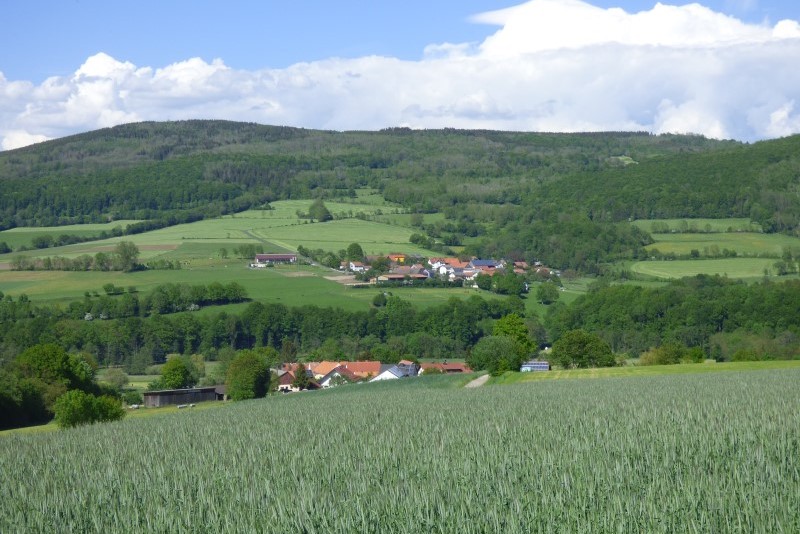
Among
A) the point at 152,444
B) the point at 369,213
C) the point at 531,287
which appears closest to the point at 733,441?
the point at 152,444

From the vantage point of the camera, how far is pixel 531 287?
102m

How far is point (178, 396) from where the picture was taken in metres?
58.9

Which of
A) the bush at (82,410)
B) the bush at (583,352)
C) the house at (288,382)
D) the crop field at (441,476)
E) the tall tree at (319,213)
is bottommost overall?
the house at (288,382)

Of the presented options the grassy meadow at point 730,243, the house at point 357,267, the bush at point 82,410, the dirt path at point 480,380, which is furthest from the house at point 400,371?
the grassy meadow at point 730,243

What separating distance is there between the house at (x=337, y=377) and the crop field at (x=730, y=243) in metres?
44.8

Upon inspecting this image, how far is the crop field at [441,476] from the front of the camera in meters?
9.02

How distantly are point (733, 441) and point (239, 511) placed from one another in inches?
283

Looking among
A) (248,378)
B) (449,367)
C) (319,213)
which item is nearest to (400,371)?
(449,367)

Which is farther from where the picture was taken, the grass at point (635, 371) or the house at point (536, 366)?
the house at point (536, 366)

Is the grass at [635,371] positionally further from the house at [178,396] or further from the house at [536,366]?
the house at [178,396]

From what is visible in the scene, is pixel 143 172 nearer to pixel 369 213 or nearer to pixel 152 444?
pixel 369 213

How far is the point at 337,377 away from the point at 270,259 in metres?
32.1

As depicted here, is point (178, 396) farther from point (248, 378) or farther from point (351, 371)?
point (351, 371)

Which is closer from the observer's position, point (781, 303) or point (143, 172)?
point (781, 303)
